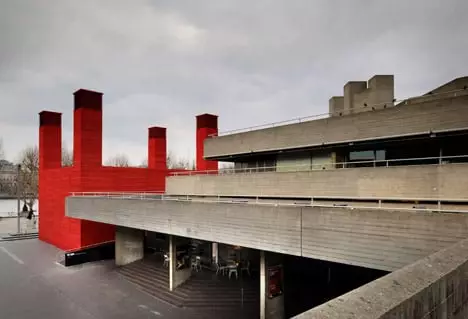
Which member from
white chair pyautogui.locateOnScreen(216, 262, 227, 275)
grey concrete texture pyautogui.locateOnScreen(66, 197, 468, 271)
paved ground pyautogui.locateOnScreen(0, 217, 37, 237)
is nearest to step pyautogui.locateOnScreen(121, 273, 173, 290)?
white chair pyautogui.locateOnScreen(216, 262, 227, 275)

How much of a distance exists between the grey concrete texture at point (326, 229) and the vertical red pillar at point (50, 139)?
20926 mm

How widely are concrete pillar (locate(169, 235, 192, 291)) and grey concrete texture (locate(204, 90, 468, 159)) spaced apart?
726 cm

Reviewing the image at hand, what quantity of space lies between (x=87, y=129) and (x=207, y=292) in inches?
614

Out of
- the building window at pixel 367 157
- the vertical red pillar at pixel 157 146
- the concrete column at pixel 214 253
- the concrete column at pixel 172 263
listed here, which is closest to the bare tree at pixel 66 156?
the vertical red pillar at pixel 157 146

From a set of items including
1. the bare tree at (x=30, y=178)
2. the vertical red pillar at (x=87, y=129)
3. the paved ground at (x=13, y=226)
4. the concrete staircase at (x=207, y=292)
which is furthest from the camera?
the bare tree at (x=30, y=178)

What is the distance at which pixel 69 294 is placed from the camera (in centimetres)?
1745

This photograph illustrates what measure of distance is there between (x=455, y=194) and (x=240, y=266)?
1251cm

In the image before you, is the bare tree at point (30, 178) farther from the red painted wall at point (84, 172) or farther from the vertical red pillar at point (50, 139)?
the red painted wall at point (84, 172)

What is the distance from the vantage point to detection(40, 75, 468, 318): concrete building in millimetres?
8883

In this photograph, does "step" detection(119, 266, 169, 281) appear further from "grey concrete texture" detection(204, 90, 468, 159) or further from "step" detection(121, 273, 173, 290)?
"grey concrete texture" detection(204, 90, 468, 159)

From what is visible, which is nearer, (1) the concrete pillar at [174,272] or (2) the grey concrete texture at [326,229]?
(2) the grey concrete texture at [326,229]

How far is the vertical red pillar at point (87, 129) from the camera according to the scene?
24.1 metres

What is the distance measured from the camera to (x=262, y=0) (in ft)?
56.2

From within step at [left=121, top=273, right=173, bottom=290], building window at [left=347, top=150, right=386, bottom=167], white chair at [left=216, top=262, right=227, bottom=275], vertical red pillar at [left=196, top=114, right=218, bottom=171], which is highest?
vertical red pillar at [left=196, top=114, right=218, bottom=171]
